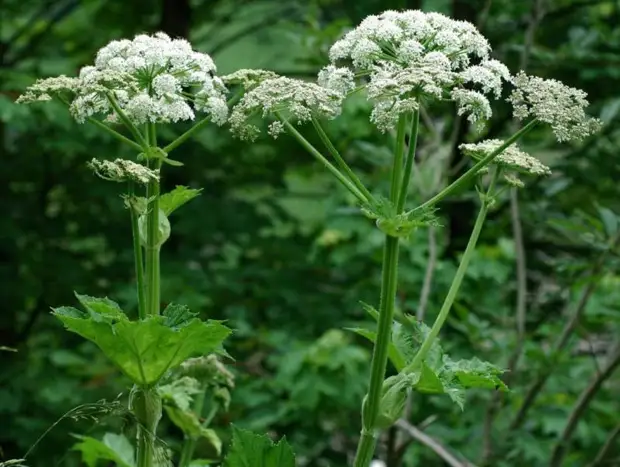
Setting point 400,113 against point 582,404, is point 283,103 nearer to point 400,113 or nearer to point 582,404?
point 400,113

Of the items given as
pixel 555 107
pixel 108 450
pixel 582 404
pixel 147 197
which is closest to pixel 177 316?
pixel 147 197

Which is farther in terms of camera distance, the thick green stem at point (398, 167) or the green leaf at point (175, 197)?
the green leaf at point (175, 197)

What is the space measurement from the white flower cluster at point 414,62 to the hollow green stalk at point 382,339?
0.19ft

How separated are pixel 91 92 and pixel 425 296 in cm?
141

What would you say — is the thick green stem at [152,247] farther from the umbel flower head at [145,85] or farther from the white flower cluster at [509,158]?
the white flower cluster at [509,158]

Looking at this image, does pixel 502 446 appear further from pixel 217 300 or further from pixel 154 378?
pixel 154 378

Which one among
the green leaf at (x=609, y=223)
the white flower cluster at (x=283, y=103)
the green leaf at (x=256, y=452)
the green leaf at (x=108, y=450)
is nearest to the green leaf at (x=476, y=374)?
the green leaf at (x=256, y=452)

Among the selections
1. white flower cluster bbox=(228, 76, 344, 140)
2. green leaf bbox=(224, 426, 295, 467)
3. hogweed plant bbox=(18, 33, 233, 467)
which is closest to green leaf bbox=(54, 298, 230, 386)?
hogweed plant bbox=(18, 33, 233, 467)

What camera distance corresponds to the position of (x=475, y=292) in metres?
3.40

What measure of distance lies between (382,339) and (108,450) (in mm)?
558

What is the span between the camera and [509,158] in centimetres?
130

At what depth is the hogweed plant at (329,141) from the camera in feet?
3.87

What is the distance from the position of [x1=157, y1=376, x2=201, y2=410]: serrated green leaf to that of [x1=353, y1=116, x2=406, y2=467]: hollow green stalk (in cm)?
34

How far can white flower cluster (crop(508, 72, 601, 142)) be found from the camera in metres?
1.21
